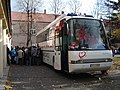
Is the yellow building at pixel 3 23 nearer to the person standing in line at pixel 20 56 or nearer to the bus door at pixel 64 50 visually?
the bus door at pixel 64 50

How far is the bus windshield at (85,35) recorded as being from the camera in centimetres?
1273

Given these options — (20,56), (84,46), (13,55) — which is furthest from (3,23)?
(84,46)

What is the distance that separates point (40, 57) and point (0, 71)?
31.5ft

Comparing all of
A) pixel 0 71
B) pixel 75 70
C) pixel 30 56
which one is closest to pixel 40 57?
pixel 30 56

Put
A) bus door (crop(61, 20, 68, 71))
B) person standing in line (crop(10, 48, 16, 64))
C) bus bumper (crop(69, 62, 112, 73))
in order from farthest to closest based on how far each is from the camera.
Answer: person standing in line (crop(10, 48, 16, 64)) < bus door (crop(61, 20, 68, 71)) < bus bumper (crop(69, 62, 112, 73))

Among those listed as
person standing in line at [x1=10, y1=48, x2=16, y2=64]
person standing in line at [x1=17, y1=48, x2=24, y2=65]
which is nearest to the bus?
person standing in line at [x1=17, y1=48, x2=24, y2=65]

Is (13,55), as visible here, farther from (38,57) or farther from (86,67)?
(86,67)

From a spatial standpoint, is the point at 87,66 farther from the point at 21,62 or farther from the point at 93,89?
the point at 21,62

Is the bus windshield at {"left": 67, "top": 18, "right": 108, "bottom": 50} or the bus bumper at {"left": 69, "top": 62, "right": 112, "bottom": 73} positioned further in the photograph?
the bus windshield at {"left": 67, "top": 18, "right": 108, "bottom": 50}

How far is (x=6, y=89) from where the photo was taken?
33.5 ft

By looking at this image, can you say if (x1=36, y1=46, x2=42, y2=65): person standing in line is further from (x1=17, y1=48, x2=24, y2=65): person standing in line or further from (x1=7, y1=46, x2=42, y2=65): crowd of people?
(x1=17, y1=48, x2=24, y2=65): person standing in line

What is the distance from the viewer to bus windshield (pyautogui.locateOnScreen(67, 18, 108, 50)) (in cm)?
1273

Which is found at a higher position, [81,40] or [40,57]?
[81,40]

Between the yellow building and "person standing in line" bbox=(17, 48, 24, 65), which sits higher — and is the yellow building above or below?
above
